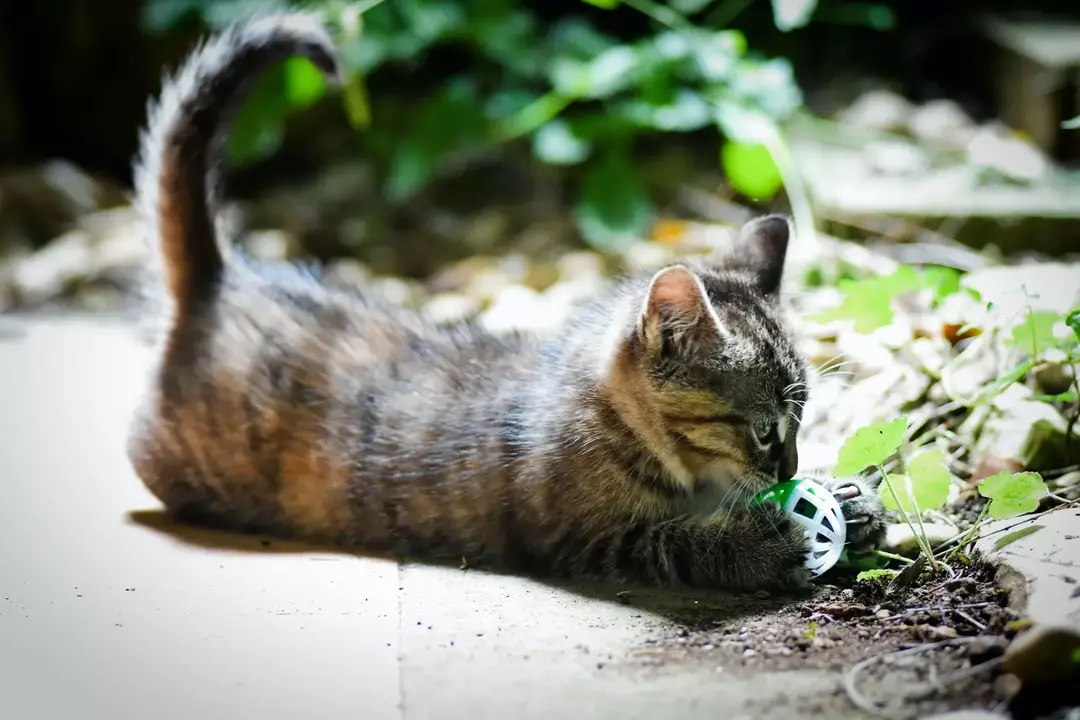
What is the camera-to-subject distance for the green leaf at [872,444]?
2496 millimetres

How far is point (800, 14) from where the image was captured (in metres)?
3.95

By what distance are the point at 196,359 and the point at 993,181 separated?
140 inches

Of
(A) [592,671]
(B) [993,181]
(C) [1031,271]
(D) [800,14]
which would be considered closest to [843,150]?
(B) [993,181]

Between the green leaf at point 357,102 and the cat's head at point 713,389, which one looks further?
the green leaf at point 357,102

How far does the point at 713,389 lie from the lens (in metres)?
2.71

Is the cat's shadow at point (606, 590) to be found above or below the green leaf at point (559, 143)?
below

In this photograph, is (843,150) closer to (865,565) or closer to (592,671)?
(865,565)

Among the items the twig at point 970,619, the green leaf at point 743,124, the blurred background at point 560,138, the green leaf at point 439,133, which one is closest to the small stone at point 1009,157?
the blurred background at point 560,138

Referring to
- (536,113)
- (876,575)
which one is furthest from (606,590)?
(536,113)

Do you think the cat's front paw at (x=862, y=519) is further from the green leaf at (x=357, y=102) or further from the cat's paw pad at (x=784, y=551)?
the green leaf at (x=357, y=102)

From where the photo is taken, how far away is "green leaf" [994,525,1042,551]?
8.18ft

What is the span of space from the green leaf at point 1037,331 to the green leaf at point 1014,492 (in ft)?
1.41

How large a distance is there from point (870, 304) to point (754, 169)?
6.78 feet

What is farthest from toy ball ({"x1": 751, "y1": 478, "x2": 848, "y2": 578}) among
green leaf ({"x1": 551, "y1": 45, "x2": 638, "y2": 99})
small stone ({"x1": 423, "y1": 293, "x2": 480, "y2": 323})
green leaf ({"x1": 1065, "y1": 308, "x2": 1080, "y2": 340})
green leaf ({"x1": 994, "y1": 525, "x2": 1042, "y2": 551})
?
green leaf ({"x1": 551, "y1": 45, "x2": 638, "y2": 99})
